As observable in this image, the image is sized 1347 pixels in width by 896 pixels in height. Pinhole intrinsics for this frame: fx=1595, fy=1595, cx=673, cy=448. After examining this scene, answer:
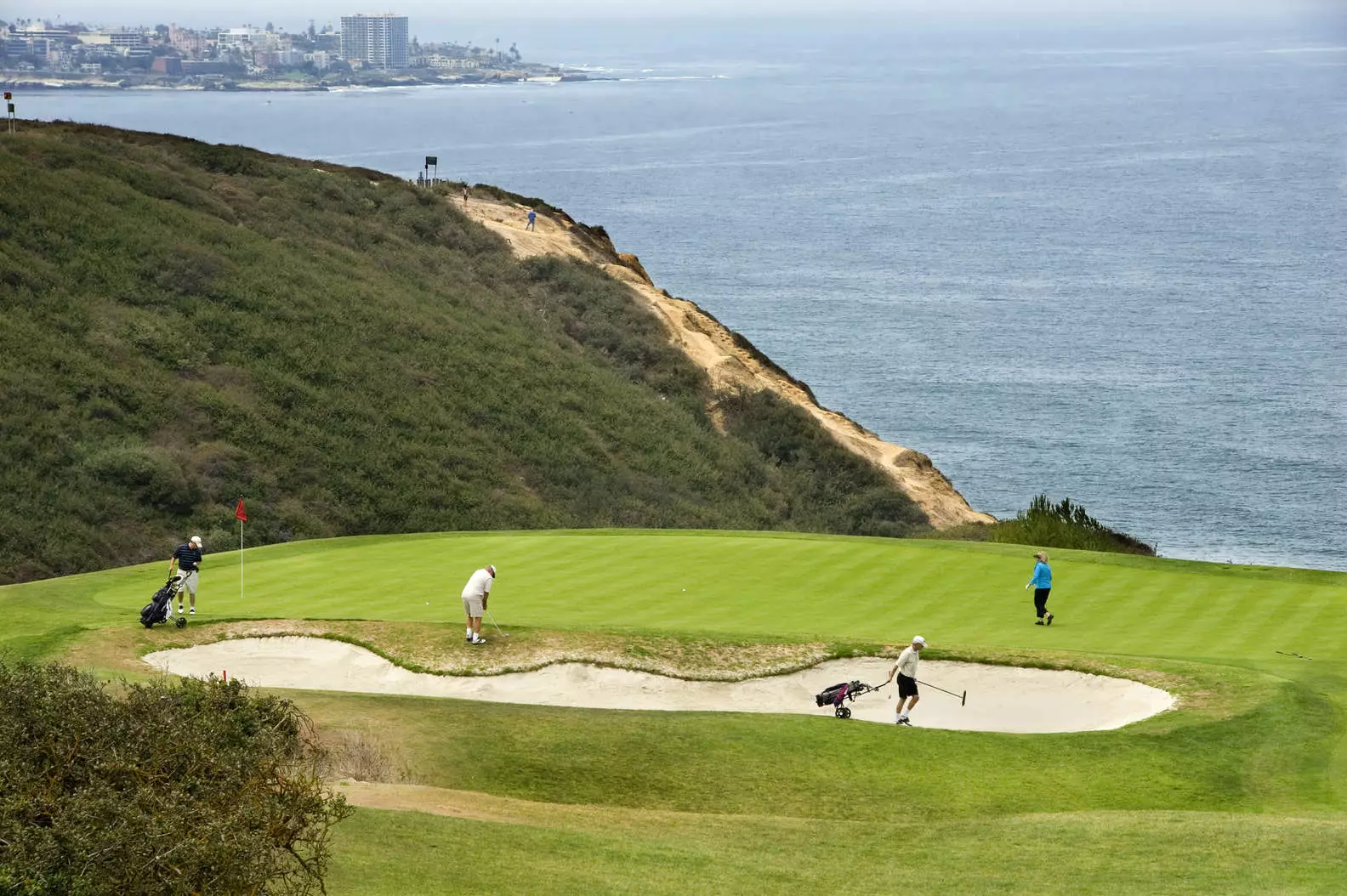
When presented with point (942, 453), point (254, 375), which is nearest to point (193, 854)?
point (254, 375)

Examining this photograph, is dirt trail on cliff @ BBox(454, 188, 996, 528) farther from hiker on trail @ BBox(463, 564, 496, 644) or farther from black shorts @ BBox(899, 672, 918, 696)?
hiker on trail @ BBox(463, 564, 496, 644)

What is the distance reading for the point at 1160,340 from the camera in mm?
98625

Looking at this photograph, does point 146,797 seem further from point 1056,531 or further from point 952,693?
point 1056,531

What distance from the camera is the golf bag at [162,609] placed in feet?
71.8

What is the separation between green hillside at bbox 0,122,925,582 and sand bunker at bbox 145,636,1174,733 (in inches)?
655

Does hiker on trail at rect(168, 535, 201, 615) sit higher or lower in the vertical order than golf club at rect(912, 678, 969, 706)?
higher

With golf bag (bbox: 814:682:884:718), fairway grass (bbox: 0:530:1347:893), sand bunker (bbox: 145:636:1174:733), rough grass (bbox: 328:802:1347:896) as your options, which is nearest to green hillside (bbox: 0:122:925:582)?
fairway grass (bbox: 0:530:1347:893)

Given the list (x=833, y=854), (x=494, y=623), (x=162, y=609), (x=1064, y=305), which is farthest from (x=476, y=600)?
(x=1064, y=305)

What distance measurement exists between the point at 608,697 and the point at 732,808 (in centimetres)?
437

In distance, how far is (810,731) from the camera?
17.8 meters

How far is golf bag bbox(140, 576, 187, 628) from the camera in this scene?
2188 centimetres

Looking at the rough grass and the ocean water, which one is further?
the ocean water

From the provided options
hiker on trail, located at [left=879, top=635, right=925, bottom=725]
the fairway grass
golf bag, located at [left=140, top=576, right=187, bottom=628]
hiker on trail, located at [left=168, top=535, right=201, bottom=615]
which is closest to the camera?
the fairway grass

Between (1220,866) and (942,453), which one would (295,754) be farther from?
(942,453)
